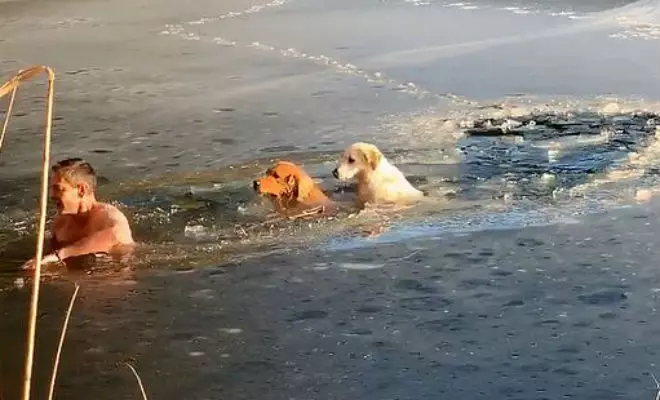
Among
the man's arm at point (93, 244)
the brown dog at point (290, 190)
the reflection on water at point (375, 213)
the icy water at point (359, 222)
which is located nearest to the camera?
the icy water at point (359, 222)

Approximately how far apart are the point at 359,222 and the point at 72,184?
1.31 m

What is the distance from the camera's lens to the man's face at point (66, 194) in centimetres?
464

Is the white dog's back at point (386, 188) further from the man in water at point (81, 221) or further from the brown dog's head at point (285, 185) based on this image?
the man in water at point (81, 221)

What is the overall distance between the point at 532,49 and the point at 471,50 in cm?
53

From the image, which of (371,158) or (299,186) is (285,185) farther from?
(371,158)

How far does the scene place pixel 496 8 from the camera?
12734 mm

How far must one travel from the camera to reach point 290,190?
5.38 m

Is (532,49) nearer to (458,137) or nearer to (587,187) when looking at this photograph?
(458,137)

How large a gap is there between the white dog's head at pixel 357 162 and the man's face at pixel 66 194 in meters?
1.37

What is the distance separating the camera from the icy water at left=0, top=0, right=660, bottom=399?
337 centimetres

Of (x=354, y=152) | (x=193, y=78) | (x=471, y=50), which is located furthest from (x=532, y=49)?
(x=354, y=152)

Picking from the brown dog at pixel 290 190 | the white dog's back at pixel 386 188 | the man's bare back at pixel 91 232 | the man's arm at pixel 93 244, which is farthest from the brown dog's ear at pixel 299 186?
the man's arm at pixel 93 244

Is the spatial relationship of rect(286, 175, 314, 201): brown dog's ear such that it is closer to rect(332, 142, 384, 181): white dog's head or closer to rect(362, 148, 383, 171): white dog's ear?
rect(332, 142, 384, 181): white dog's head

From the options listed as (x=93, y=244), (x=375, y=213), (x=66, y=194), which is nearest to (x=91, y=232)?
(x=93, y=244)
